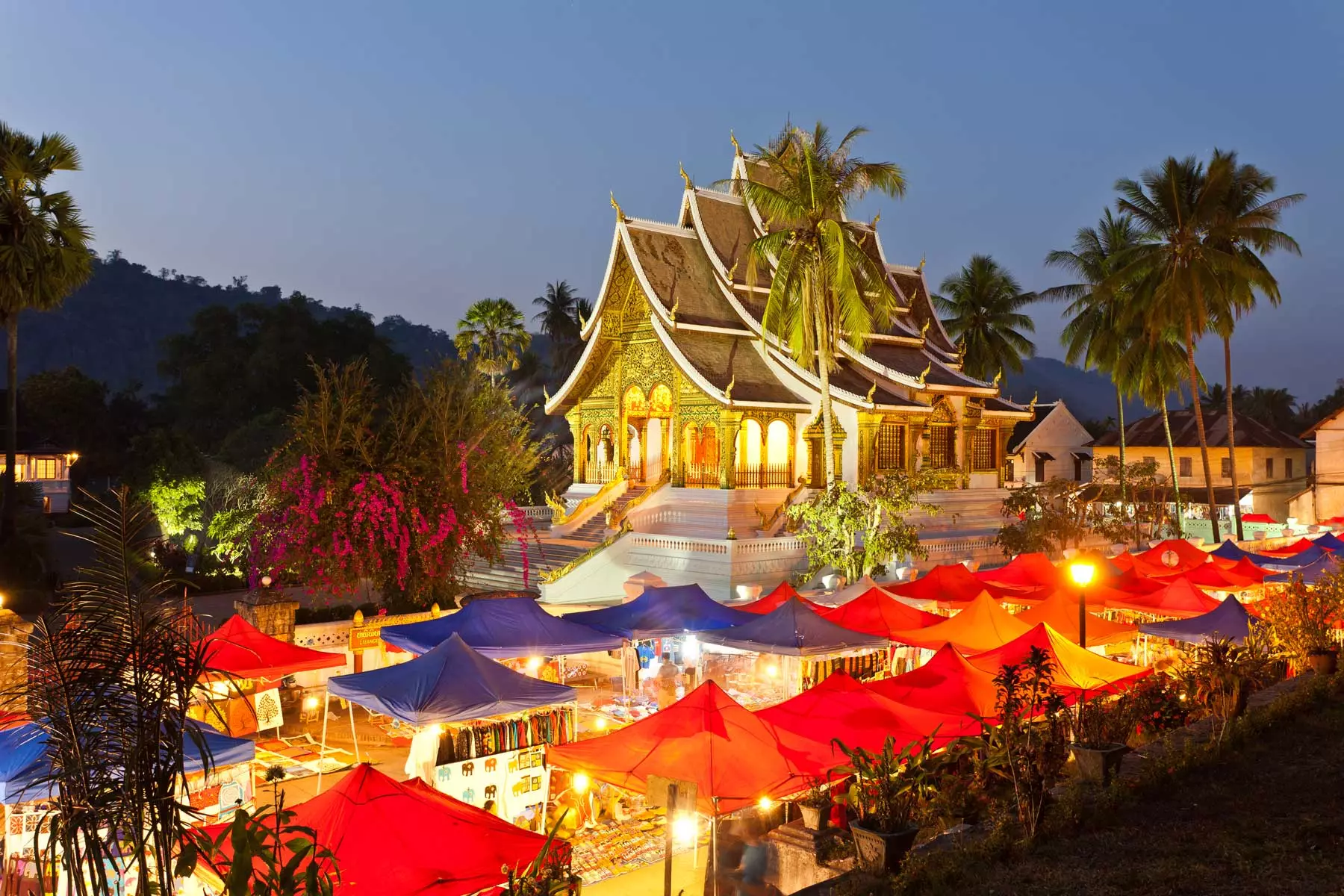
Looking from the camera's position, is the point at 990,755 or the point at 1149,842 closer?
the point at 1149,842

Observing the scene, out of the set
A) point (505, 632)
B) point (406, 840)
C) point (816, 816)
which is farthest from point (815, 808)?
point (505, 632)

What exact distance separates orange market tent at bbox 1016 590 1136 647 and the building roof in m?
35.8

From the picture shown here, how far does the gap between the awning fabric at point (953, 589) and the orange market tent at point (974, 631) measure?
11.5 feet

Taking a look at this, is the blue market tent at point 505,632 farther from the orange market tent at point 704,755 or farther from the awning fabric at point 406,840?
the awning fabric at point 406,840

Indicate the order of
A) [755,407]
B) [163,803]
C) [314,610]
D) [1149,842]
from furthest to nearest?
1. [755,407]
2. [314,610]
3. [1149,842]
4. [163,803]

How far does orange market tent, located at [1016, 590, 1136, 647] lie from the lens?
1589cm

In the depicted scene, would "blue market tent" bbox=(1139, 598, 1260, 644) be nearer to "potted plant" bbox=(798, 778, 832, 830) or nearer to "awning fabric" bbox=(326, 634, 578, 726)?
"potted plant" bbox=(798, 778, 832, 830)

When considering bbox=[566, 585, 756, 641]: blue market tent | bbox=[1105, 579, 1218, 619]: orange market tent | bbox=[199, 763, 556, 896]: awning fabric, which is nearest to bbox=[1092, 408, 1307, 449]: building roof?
bbox=[1105, 579, 1218, 619]: orange market tent

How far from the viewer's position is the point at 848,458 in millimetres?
30719

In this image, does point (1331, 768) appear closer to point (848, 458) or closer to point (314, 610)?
point (314, 610)

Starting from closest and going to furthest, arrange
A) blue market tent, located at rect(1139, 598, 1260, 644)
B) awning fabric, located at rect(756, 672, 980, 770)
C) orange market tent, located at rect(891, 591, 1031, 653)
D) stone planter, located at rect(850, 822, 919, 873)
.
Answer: stone planter, located at rect(850, 822, 919, 873) → awning fabric, located at rect(756, 672, 980, 770) → orange market tent, located at rect(891, 591, 1031, 653) → blue market tent, located at rect(1139, 598, 1260, 644)

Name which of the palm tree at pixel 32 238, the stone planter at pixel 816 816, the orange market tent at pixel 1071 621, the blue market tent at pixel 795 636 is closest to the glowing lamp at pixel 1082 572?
the orange market tent at pixel 1071 621

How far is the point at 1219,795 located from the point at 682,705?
4.57 meters

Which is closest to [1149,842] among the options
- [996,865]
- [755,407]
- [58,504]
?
[996,865]
